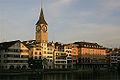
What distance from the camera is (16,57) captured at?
114 m

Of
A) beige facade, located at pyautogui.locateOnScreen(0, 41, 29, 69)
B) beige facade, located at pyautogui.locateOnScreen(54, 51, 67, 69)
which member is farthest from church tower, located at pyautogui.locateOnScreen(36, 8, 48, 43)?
beige facade, located at pyautogui.locateOnScreen(0, 41, 29, 69)

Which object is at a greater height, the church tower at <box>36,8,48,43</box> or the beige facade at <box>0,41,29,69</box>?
the church tower at <box>36,8,48,43</box>

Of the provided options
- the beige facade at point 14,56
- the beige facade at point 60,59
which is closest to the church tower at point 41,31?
the beige facade at point 60,59

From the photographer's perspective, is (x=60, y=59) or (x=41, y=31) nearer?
(x=60, y=59)

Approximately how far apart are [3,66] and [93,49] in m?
73.8

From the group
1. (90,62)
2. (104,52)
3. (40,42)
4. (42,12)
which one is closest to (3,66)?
(40,42)

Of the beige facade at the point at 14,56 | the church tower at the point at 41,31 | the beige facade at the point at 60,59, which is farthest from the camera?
the church tower at the point at 41,31

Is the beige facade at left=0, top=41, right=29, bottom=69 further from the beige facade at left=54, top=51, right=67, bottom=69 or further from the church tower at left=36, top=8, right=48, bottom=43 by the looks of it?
the beige facade at left=54, top=51, right=67, bottom=69

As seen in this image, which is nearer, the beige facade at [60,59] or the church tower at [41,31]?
the beige facade at [60,59]

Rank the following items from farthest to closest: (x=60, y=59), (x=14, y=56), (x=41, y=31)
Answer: (x=41, y=31), (x=60, y=59), (x=14, y=56)

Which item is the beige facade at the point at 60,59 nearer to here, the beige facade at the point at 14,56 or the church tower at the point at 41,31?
the church tower at the point at 41,31

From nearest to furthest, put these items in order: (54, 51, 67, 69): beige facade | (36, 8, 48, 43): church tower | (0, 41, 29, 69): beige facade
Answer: (0, 41, 29, 69): beige facade, (54, 51, 67, 69): beige facade, (36, 8, 48, 43): church tower

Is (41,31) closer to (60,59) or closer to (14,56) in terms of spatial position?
(60,59)

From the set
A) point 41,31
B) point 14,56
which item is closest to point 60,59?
point 41,31
